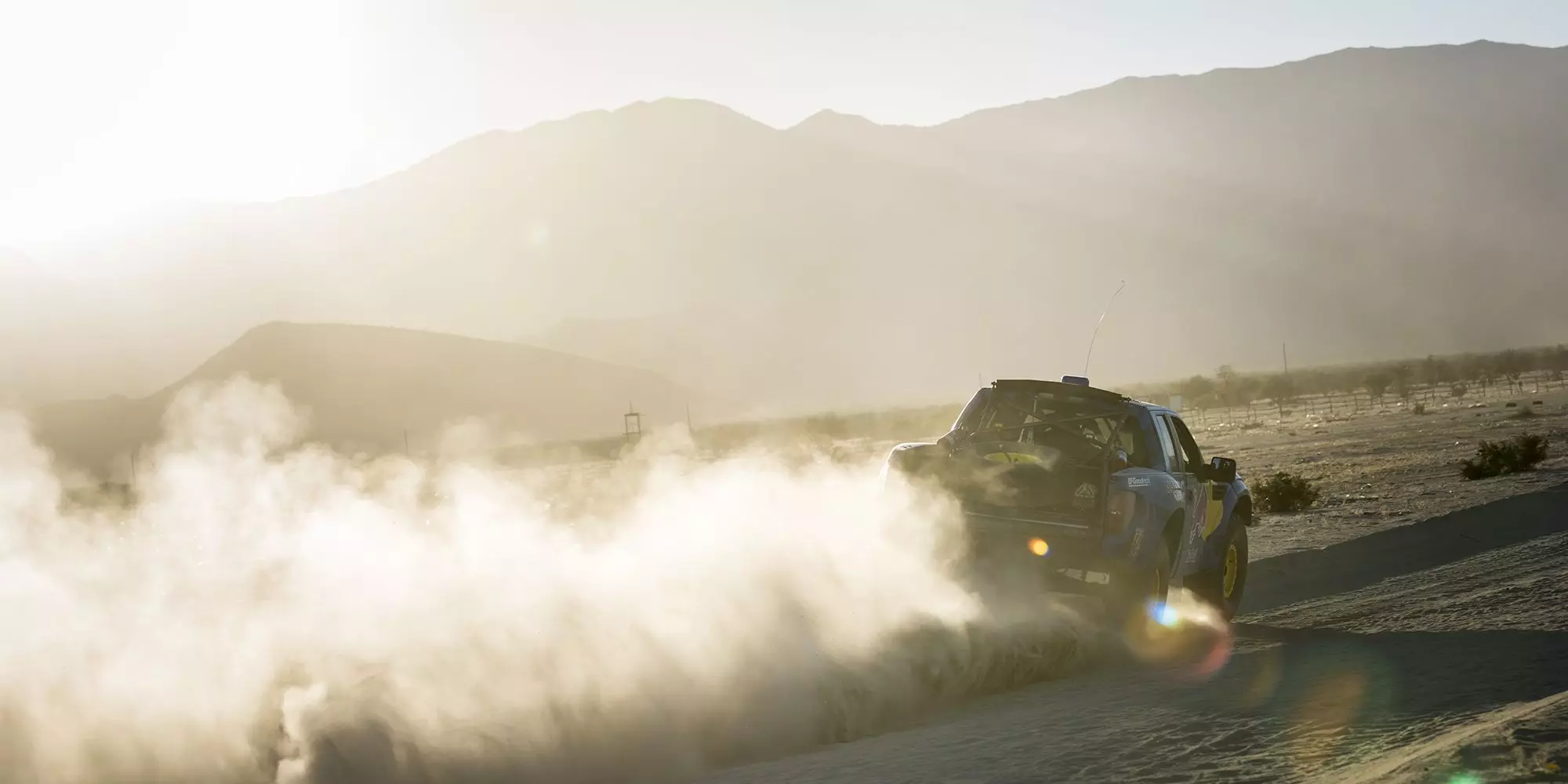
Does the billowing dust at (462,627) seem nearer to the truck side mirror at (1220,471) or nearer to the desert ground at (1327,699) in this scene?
the desert ground at (1327,699)

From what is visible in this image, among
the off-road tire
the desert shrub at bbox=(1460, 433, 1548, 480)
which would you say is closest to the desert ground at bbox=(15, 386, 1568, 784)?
the off-road tire

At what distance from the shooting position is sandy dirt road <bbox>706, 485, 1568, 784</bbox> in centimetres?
642

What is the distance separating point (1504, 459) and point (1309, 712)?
19068 mm

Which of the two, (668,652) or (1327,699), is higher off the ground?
(668,652)

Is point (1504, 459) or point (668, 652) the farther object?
point (1504, 459)

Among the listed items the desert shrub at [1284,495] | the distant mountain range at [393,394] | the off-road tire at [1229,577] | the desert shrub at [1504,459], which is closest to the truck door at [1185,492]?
the off-road tire at [1229,577]

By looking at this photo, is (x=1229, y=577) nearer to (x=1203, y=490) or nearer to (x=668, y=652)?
(x=1203, y=490)

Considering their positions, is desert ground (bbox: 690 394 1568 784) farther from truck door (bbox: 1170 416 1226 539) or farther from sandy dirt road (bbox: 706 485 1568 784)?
truck door (bbox: 1170 416 1226 539)

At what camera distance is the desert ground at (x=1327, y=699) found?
21.4 feet

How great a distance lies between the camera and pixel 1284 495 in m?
22.6

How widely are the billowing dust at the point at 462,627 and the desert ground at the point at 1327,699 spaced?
1.90 ft

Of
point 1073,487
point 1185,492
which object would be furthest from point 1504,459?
point 1073,487

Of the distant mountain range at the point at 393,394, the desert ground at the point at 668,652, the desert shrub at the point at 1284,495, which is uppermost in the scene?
the distant mountain range at the point at 393,394

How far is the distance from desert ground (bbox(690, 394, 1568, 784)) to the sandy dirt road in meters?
0.02
